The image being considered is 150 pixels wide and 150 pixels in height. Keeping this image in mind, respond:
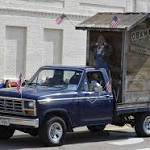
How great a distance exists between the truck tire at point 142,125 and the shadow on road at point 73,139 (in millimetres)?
385

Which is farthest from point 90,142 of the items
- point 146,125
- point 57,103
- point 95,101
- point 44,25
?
point 44,25

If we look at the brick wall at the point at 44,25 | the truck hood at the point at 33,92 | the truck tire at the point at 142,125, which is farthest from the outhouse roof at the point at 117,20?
the brick wall at the point at 44,25

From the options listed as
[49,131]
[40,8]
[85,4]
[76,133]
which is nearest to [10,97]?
[49,131]

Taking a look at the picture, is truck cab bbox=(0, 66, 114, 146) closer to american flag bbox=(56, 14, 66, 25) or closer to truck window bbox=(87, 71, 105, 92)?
truck window bbox=(87, 71, 105, 92)

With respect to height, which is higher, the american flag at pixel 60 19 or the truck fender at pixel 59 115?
the american flag at pixel 60 19

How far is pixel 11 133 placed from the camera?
14352 millimetres

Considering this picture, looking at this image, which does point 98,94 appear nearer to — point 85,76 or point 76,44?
point 85,76

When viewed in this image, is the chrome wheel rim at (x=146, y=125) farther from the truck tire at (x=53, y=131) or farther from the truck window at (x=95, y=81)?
the truck tire at (x=53, y=131)

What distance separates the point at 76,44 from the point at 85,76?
39.0 feet

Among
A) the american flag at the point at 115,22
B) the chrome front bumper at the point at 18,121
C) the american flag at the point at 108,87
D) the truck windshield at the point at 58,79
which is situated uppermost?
the american flag at the point at 115,22

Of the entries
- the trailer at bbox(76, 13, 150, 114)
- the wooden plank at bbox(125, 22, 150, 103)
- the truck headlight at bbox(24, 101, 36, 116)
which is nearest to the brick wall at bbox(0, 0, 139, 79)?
the trailer at bbox(76, 13, 150, 114)

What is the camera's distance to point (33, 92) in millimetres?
13344

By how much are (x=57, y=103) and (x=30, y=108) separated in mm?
647

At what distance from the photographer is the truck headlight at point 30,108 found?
12.9 meters
